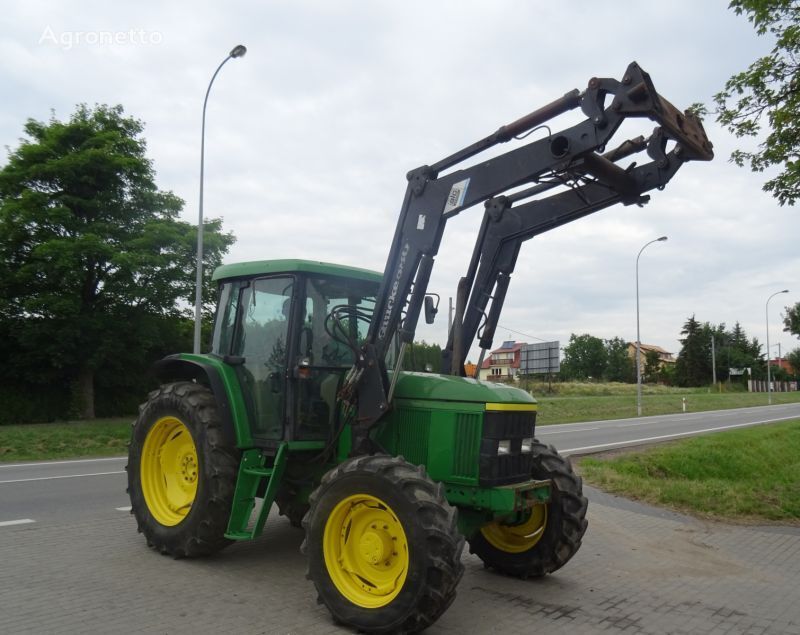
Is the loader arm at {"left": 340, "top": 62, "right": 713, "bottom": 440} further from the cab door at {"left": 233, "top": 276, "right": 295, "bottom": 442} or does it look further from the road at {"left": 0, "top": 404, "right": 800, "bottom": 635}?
the road at {"left": 0, "top": 404, "right": 800, "bottom": 635}

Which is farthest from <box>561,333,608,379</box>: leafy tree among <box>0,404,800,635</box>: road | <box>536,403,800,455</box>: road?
<box>0,404,800,635</box>: road

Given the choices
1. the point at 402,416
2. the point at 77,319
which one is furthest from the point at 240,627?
the point at 77,319

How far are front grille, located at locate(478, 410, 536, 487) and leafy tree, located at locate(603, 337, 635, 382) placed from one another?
10539 centimetres

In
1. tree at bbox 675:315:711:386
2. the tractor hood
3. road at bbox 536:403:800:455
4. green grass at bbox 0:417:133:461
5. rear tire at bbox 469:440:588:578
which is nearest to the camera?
the tractor hood

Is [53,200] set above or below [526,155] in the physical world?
above

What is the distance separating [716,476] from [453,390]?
9.47m

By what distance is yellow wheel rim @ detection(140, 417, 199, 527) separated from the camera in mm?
6141

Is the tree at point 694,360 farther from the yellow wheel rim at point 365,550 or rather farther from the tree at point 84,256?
the yellow wheel rim at point 365,550

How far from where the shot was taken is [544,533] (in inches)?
215

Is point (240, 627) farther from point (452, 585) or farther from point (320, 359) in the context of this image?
point (320, 359)

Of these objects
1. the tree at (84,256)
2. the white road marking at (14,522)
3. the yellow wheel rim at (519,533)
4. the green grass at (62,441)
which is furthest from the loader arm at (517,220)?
the tree at (84,256)

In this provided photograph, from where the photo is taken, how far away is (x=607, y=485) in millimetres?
10633

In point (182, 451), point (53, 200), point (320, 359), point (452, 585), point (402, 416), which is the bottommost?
point (452, 585)

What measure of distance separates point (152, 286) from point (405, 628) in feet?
57.9
